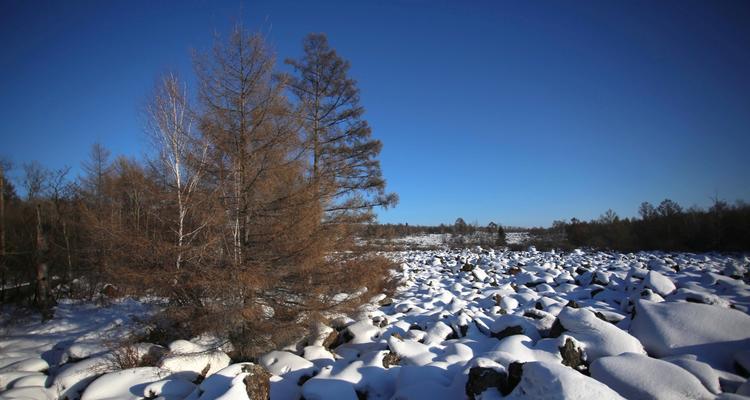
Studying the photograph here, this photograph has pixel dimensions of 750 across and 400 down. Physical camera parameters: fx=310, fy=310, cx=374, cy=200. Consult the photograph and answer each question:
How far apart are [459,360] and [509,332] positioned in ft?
5.20

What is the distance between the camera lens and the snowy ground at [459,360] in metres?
3.31

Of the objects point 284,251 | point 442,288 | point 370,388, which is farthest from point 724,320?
point 442,288

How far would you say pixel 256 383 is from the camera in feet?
13.3

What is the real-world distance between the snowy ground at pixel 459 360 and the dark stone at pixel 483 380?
0.04 feet

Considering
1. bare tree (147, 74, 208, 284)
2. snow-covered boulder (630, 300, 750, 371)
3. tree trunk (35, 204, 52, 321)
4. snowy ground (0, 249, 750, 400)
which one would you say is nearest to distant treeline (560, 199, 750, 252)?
snowy ground (0, 249, 750, 400)

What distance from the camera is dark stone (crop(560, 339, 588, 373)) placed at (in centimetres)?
430

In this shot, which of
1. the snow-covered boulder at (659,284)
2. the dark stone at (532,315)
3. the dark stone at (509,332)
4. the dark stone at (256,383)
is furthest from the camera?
the snow-covered boulder at (659,284)

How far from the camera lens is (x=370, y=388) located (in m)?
4.30

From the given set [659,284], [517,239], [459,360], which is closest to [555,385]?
[459,360]

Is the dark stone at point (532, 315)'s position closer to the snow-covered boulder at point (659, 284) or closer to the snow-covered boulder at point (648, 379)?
the snow-covered boulder at point (648, 379)

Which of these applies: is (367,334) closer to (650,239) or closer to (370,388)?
(370,388)

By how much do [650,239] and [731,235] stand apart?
487 centimetres

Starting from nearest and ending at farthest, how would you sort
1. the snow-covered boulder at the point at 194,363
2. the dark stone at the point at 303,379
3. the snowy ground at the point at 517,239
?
the dark stone at the point at 303,379
the snow-covered boulder at the point at 194,363
the snowy ground at the point at 517,239

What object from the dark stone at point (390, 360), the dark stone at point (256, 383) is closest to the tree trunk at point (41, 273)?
the dark stone at point (256, 383)
